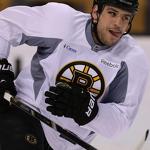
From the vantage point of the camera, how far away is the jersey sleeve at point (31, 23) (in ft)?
6.60

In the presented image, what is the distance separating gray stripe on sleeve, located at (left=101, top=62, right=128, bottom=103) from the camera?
1984mm

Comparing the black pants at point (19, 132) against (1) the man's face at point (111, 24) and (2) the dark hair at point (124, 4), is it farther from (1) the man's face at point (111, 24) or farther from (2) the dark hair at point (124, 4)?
(2) the dark hair at point (124, 4)

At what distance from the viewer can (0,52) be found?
6.84 ft

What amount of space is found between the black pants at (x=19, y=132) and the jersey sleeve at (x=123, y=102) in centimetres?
19

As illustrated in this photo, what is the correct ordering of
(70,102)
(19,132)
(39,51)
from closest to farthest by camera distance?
(70,102) → (19,132) → (39,51)

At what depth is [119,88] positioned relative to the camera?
2.01m

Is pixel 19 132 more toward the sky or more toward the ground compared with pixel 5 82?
more toward the ground

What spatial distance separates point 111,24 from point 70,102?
35 centimetres

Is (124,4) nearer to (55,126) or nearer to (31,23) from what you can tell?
(31,23)

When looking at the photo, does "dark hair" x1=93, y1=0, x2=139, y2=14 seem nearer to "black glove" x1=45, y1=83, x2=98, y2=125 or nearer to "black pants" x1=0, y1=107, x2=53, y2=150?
"black glove" x1=45, y1=83, x2=98, y2=125

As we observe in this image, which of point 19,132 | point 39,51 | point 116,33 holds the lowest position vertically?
point 19,132

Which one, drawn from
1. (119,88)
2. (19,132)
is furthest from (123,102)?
(19,132)

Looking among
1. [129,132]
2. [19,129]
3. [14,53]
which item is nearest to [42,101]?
[19,129]

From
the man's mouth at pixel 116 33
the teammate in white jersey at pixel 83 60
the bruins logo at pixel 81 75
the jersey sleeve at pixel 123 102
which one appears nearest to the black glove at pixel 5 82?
the teammate in white jersey at pixel 83 60
